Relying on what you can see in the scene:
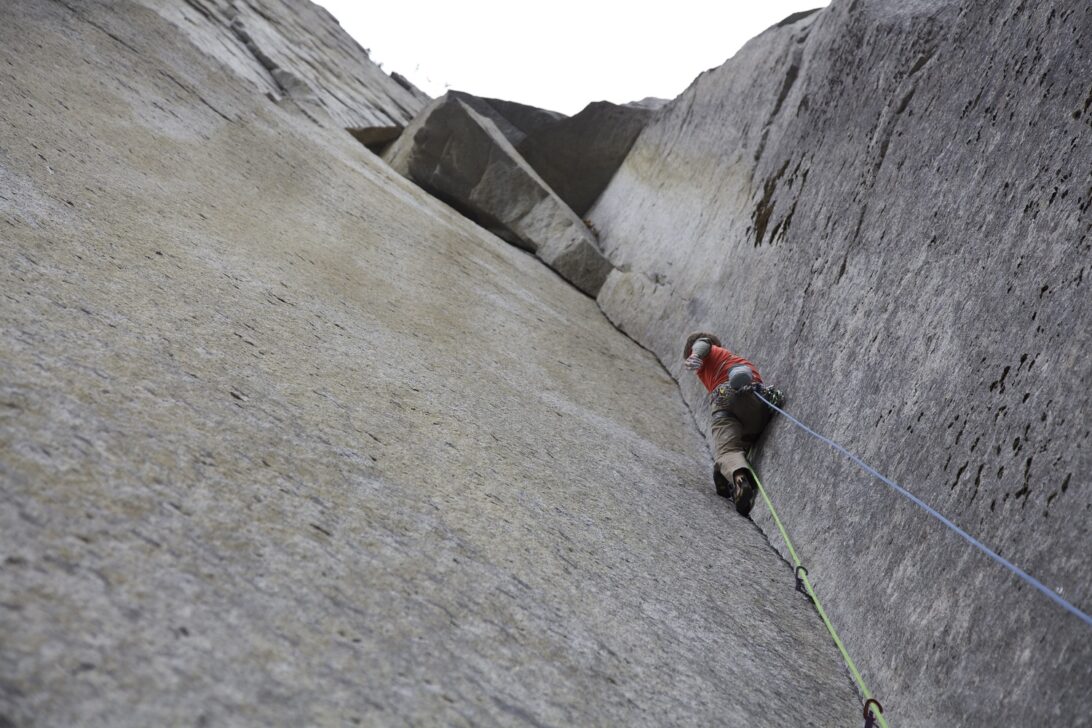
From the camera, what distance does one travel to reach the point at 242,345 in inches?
117

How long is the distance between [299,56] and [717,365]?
791cm

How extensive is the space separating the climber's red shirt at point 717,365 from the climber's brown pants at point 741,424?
0.28m

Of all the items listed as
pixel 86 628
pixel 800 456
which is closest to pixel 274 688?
pixel 86 628

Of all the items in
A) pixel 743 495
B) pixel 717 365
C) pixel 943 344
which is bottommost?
pixel 743 495

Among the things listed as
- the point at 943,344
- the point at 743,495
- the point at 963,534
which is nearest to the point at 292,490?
the point at 963,534

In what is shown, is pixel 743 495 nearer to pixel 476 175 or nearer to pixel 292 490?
pixel 292 490

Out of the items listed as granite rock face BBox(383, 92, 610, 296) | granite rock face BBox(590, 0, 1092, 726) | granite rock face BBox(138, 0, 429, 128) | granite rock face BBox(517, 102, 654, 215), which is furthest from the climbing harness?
granite rock face BBox(517, 102, 654, 215)

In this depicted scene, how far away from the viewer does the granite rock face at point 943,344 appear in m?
2.07

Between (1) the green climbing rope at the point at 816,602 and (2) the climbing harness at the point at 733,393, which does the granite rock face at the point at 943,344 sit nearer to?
(1) the green climbing rope at the point at 816,602

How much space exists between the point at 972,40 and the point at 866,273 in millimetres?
1104

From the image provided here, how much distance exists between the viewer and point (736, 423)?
432cm

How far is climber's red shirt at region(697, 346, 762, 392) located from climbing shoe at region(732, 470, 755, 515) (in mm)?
769

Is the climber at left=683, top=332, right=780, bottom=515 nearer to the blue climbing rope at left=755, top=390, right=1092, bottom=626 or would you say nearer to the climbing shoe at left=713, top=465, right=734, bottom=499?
the climbing shoe at left=713, top=465, right=734, bottom=499

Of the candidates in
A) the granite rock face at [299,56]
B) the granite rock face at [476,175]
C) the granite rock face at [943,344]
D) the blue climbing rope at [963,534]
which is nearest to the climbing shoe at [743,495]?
the granite rock face at [943,344]
